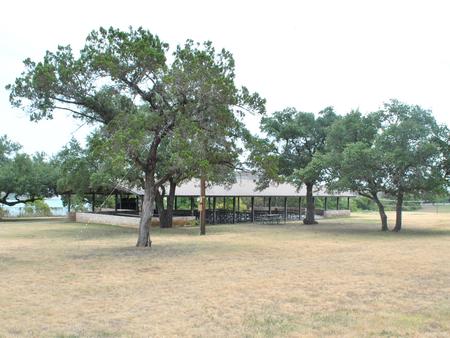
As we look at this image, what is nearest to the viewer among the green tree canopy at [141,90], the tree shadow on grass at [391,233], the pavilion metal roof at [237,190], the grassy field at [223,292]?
the grassy field at [223,292]

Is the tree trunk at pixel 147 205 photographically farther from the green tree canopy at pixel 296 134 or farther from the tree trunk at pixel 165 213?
the green tree canopy at pixel 296 134

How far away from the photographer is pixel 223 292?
9.02 meters

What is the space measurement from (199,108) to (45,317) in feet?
31.9

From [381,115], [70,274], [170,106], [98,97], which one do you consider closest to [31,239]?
[98,97]

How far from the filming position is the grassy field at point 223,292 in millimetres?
6574

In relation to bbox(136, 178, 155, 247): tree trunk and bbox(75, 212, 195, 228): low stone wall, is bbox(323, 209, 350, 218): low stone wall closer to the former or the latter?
bbox(75, 212, 195, 228): low stone wall

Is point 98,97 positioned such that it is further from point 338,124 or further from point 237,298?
point 338,124

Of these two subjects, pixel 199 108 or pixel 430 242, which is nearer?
pixel 199 108

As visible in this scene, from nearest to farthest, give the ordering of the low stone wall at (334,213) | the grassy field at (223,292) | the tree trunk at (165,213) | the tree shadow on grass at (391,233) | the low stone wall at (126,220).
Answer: the grassy field at (223,292)
the tree shadow on grass at (391,233)
the tree trunk at (165,213)
the low stone wall at (126,220)
the low stone wall at (334,213)

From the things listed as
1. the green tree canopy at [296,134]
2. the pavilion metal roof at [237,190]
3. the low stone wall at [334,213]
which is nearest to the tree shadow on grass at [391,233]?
the pavilion metal roof at [237,190]

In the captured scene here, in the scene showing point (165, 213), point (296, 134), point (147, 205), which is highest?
point (296, 134)

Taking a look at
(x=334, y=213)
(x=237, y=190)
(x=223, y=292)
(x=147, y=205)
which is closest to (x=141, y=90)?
(x=147, y=205)

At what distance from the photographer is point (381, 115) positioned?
84.4 ft

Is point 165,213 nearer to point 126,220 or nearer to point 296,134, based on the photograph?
point 126,220
